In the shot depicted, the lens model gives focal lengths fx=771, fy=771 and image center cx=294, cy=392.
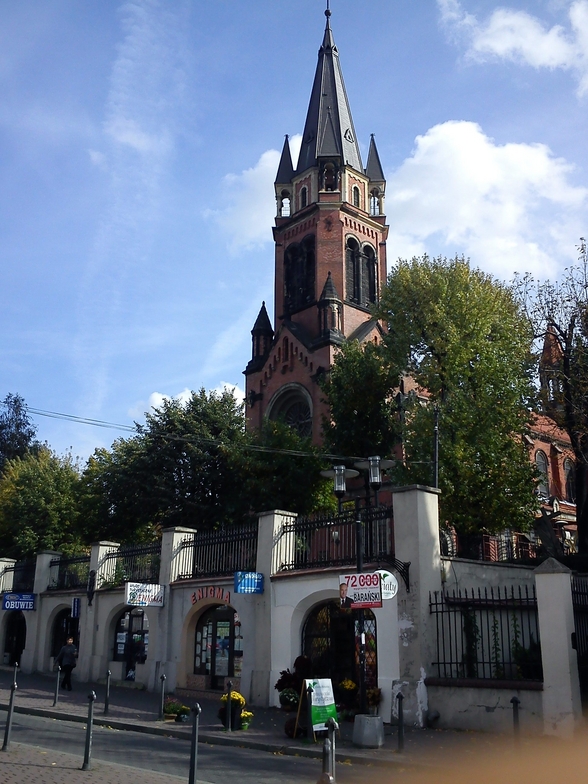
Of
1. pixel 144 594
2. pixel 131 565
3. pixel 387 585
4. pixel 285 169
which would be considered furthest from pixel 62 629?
pixel 285 169

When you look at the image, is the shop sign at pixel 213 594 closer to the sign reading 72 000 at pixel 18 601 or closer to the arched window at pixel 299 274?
the sign reading 72 000 at pixel 18 601

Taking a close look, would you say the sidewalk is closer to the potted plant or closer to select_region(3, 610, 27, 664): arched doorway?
the potted plant

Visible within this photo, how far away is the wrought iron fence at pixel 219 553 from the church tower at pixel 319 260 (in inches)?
787

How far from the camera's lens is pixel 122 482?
33156mm

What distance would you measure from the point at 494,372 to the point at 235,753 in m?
15.9

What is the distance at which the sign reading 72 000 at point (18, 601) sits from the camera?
26.5 meters

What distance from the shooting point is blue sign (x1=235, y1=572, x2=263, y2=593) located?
1825 centimetres

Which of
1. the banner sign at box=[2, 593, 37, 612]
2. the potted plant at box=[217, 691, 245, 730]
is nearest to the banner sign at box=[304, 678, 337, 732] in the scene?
the potted plant at box=[217, 691, 245, 730]

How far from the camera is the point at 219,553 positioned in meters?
21.0

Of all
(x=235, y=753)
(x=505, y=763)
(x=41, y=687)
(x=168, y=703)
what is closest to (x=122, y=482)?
(x=41, y=687)

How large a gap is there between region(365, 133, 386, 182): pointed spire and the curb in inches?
1774

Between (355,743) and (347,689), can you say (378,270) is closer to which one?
(347,689)

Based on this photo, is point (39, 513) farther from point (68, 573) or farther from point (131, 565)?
point (131, 565)

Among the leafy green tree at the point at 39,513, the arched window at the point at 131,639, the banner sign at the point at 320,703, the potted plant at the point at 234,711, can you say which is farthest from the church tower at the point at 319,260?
the banner sign at the point at 320,703
